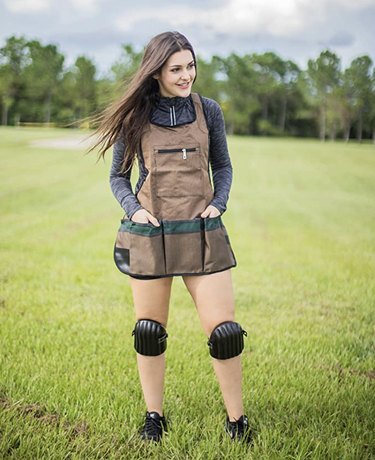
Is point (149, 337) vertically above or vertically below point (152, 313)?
below

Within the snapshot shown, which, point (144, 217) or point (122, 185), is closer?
point (144, 217)

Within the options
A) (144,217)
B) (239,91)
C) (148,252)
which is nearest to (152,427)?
(148,252)

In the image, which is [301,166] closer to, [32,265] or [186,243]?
[32,265]

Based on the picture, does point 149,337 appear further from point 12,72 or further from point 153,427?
point 12,72

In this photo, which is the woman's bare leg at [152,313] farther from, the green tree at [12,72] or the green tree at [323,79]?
the green tree at [323,79]

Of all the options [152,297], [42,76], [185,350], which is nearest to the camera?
[152,297]

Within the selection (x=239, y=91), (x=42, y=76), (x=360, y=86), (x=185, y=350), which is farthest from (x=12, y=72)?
(x=185, y=350)

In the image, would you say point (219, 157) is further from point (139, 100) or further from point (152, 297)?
point (152, 297)

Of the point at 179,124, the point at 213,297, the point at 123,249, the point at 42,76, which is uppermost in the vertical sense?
the point at 42,76

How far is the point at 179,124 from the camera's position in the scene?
2.51 metres

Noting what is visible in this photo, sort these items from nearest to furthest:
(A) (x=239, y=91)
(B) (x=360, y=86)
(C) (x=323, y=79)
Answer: (B) (x=360, y=86) < (C) (x=323, y=79) < (A) (x=239, y=91)

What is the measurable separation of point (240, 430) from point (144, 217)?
3.70ft

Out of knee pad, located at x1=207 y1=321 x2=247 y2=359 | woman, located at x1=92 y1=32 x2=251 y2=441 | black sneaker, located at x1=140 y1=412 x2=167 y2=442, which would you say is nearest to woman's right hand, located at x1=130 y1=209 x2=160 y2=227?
woman, located at x1=92 y1=32 x2=251 y2=441

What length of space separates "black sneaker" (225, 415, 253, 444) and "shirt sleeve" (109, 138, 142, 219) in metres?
1.12
